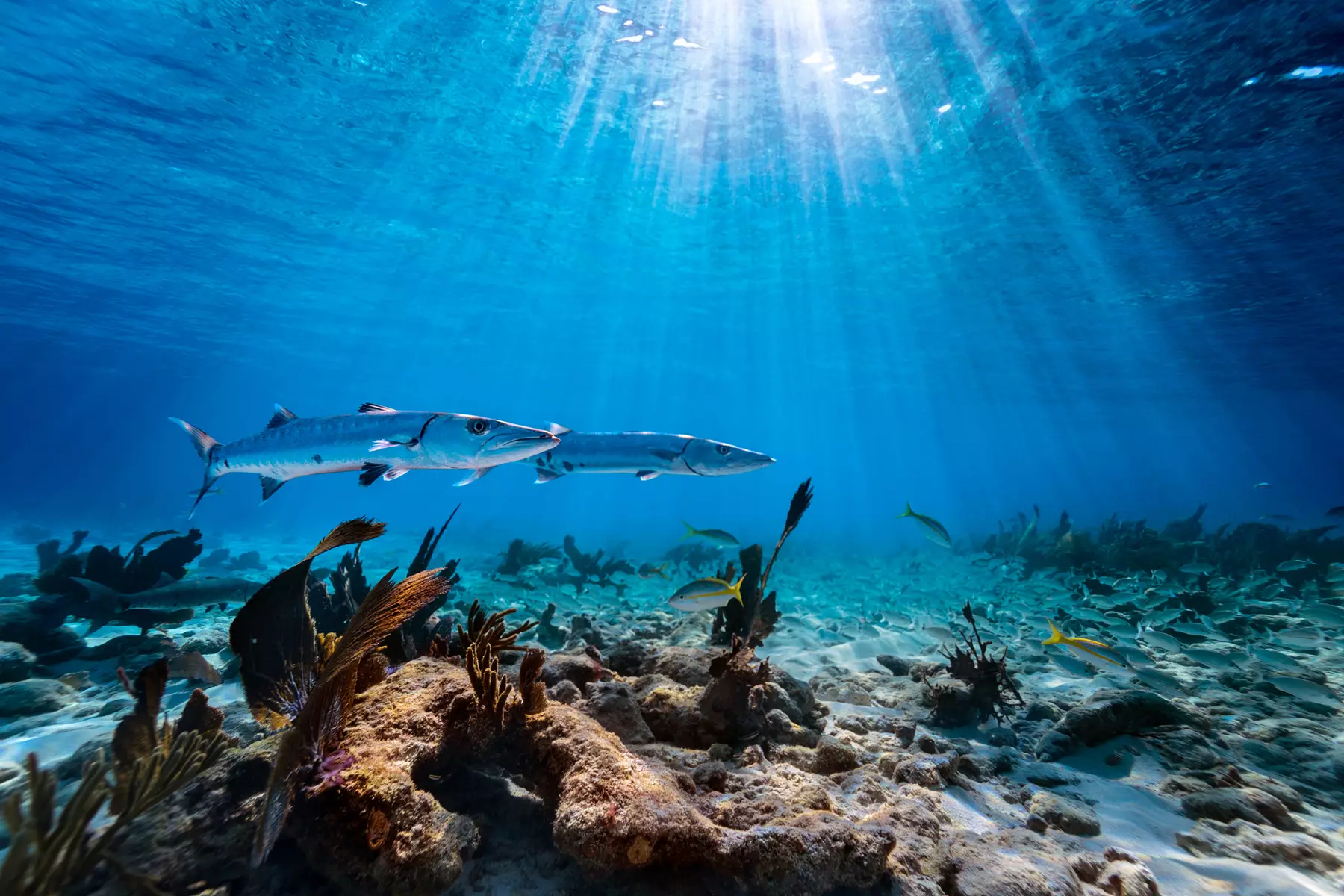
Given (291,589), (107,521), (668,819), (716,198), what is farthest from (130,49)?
(107,521)

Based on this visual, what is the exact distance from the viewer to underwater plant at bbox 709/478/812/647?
4727 millimetres

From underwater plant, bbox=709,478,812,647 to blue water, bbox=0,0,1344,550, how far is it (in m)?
13.4

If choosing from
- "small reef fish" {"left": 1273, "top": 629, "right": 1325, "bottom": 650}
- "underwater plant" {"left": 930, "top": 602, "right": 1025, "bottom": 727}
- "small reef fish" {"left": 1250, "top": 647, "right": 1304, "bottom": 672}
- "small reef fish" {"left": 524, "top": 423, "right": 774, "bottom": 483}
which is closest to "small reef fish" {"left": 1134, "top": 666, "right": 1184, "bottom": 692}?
"underwater plant" {"left": 930, "top": 602, "right": 1025, "bottom": 727}

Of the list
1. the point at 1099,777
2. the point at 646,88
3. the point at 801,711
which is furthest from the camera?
the point at 646,88

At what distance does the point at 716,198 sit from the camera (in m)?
20.7

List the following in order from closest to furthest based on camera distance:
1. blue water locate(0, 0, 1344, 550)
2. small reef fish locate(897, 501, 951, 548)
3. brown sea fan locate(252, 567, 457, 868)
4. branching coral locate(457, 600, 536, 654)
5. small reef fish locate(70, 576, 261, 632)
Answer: brown sea fan locate(252, 567, 457, 868), branching coral locate(457, 600, 536, 654), small reef fish locate(70, 576, 261, 632), small reef fish locate(897, 501, 951, 548), blue water locate(0, 0, 1344, 550)

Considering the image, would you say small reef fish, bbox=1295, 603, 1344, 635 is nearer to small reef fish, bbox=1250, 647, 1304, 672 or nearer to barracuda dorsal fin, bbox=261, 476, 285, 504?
small reef fish, bbox=1250, 647, 1304, 672

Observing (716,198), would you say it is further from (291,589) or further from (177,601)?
(291,589)

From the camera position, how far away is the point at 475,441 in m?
4.19

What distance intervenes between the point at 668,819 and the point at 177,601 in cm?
843

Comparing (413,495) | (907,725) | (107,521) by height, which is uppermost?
(907,725)

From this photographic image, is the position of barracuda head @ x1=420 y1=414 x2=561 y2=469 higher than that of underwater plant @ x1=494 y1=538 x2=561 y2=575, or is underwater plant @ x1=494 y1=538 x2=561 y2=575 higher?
barracuda head @ x1=420 y1=414 x2=561 y2=469

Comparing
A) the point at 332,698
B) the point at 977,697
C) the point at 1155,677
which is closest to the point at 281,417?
the point at 332,698

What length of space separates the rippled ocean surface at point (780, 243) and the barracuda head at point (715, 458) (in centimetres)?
235
